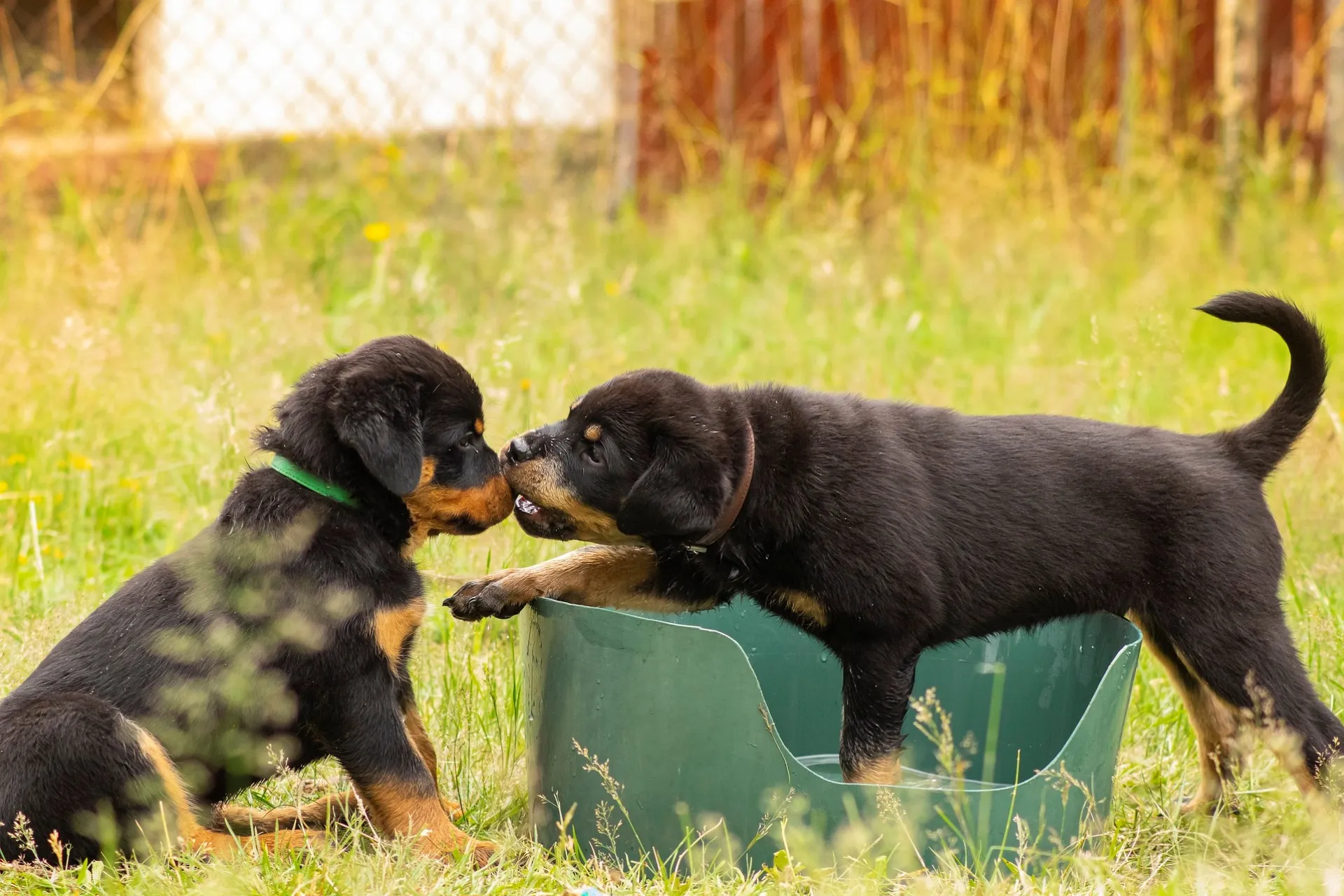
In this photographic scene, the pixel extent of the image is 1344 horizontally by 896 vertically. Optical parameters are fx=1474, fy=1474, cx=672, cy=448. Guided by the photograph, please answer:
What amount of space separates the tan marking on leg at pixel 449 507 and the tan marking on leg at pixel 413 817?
507 millimetres

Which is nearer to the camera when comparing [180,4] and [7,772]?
[7,772]

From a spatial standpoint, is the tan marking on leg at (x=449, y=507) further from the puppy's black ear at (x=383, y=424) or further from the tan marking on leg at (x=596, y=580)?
the tan marking on leg at (x=596, y=580)

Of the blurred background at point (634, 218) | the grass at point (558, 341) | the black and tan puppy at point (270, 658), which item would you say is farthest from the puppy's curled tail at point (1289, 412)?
the black and tan puppy at point (270, 658)

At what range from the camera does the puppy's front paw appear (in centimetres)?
331

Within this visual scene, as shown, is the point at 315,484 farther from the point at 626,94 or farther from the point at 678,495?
the point at 626,94

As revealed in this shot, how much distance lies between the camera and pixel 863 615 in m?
3.03

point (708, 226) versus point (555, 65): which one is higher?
point (555, 65)

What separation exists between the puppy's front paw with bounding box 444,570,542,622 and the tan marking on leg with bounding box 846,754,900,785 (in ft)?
2.66

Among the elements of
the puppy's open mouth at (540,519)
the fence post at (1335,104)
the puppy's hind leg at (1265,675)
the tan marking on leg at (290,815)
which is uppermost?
the fence post at (1335,104)

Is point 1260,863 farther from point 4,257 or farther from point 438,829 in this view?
point 4,257

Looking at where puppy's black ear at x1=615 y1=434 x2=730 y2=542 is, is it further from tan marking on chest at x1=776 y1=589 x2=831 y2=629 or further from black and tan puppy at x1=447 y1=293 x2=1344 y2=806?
tan marking on chest at x1=776 y1=589 x2=831 y2=629

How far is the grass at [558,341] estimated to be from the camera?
3.20 meters

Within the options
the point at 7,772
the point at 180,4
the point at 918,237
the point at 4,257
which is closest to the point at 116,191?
the point at 4,257

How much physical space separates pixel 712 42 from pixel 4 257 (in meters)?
3.71
